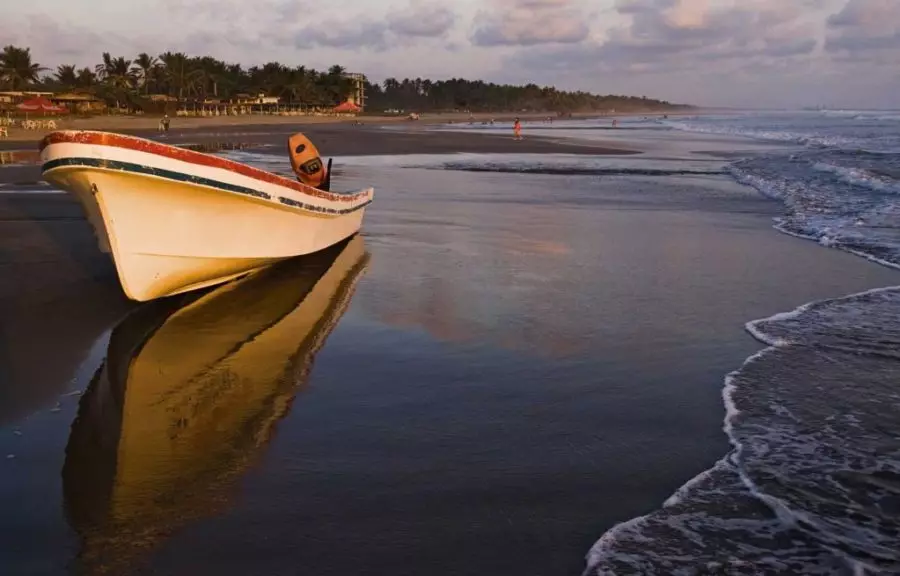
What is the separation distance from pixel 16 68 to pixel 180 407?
3561 inches

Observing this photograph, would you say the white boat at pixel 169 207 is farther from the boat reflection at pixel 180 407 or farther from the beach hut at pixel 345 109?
the beach hut at pixel 345 109

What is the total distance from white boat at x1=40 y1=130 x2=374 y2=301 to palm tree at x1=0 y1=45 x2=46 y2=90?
3326 inches

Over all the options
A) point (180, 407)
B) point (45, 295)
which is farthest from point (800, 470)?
point (45, 295)

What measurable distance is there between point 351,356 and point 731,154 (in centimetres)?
3287

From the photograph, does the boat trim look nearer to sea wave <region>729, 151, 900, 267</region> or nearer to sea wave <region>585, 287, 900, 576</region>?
sea wave <region>585, 287, 900, 576</region>

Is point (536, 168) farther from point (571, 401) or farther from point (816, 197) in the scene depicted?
point (571, 401)

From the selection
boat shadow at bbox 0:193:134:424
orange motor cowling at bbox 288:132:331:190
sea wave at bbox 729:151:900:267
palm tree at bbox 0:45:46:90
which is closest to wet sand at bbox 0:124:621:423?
boat shadow at bbox 0:193:134:424

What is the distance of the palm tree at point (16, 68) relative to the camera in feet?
255

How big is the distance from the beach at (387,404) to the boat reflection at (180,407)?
20 millimetres

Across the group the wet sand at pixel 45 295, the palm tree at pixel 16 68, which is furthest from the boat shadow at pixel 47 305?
the palm tree at pixel 16 68

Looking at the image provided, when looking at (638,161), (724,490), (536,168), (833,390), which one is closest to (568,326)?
(833,390)

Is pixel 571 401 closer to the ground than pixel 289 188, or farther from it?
closer to the ground

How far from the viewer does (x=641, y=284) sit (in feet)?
28.2

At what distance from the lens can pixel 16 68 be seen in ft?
259
